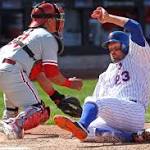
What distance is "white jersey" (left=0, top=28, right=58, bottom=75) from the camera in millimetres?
7188

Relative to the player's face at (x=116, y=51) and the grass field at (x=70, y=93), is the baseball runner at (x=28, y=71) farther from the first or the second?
the grass field at (x=70, y=93)

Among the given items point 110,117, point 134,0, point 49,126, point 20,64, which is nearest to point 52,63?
point 20,64

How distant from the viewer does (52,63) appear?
7.16 metres

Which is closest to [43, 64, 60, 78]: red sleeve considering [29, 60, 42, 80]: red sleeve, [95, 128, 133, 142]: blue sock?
[29, 60, 42, 80]: red sleeve

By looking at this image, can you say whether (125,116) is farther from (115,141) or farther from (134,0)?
(134,0)

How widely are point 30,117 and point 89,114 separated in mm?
912

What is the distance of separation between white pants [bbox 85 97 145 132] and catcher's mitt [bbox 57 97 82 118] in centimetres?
117

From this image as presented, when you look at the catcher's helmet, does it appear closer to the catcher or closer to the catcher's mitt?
the catcher

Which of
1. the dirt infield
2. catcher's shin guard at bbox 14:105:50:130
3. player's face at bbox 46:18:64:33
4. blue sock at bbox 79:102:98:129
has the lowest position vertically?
the dirt infield

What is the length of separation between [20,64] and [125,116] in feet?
4.29

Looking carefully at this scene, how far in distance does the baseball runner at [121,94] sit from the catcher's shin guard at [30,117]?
0.65 metres

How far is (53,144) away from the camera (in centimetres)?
660

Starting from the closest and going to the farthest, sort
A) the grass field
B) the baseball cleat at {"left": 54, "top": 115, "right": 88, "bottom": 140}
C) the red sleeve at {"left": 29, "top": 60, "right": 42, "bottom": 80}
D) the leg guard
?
1. the baseball cleat at {"left": 54, "top": 115, "right": 88, "bottom": 140}
2. the leg guard
3. the red sleeve at {"left": 29, "top": 60, "right": 42, "bottom": 80}
4. the grass field

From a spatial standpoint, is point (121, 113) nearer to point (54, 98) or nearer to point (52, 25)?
point (52, 25)
